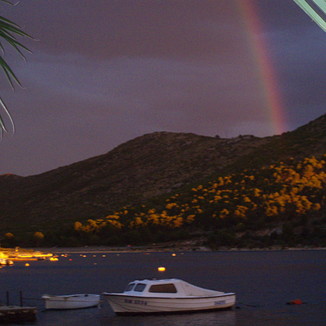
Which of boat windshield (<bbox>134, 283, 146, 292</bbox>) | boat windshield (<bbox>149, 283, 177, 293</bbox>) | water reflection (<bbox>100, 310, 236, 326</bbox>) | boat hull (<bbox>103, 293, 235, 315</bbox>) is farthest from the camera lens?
water reflection (<bbox>100, 310, 236, 326</bbox>)

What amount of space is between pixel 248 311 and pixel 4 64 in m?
58.7

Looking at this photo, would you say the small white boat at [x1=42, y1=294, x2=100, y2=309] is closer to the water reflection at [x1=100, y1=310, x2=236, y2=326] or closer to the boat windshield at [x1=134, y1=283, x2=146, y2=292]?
the water reflection at [x1=100, y1=310, x2=236, y2=326]

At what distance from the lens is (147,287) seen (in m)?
51.3

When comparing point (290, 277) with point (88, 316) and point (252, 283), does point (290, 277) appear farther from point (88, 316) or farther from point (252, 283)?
point (88, 316)

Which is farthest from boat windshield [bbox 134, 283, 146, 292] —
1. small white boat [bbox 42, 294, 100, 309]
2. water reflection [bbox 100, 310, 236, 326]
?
small white boat [bbox 42, 294, 100, 309]

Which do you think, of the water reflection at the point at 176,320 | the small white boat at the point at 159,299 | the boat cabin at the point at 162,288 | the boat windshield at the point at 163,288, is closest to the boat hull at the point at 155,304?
the small white boat at the point at 159,299

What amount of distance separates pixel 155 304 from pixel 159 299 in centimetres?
48

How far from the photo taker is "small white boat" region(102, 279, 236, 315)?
167ft

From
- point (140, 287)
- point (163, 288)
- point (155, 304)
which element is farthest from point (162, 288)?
point (140, 287)

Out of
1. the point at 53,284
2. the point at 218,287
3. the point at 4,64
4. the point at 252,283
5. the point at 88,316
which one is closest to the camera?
the point at 4,64

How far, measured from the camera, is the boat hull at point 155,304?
50.9 m

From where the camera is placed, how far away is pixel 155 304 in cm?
5094

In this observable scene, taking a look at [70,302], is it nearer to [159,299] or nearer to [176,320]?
[176,320]

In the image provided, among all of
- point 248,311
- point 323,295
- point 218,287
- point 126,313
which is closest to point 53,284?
point 218,287
